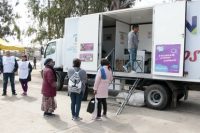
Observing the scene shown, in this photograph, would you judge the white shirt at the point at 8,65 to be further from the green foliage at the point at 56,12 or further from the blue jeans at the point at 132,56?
the green foliage at the point at 56,12

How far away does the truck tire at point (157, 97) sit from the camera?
9235 millimetres

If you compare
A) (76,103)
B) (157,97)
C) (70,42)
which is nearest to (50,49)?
(70,42)

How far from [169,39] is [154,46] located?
0.56 metres

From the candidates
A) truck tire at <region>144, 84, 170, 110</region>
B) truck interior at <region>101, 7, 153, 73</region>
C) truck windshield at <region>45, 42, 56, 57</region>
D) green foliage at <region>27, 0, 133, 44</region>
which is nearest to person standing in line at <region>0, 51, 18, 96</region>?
truck windshield at <region>45, 42, 56, 57</region>

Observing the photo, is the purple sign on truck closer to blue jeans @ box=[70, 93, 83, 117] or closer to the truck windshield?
blue jeans @ box=[70, 93, 83, 117]

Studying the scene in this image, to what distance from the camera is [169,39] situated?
28.9ft

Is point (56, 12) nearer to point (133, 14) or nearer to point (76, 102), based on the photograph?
point (133, 14)

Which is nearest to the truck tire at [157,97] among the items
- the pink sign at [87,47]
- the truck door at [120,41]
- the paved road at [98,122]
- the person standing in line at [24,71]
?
the paved road at [98,122]

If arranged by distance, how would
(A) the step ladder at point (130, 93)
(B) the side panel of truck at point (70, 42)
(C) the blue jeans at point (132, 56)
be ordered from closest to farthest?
(A) the step ladder at point (130, 93) → (C) the blue jeans at point (132, 56) → (B) the side panel of truck at point (70, 42)

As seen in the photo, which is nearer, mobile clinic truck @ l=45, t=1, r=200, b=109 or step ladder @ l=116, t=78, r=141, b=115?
mobile clinic truck @ l=45, t=1, r=200, b=109

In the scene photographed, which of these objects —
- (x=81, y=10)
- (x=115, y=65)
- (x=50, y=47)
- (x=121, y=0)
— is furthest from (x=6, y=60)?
(x=121, y=0)

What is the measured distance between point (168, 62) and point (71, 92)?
3.18 meters

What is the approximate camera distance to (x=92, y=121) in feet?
24.9

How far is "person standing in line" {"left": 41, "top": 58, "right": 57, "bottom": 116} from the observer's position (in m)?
7.76
